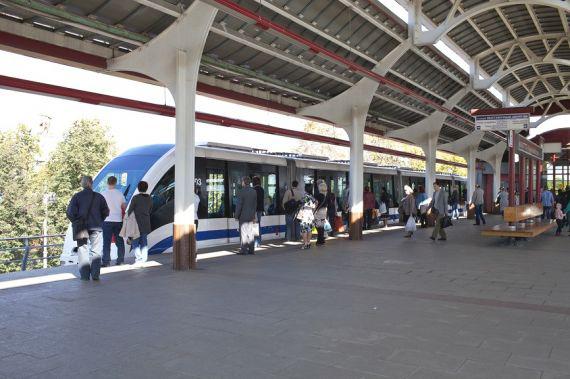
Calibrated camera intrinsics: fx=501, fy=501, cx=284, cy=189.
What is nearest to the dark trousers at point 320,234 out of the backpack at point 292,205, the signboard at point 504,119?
the backpack at point 292,205

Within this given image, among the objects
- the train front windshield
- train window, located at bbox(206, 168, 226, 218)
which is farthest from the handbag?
train window, located at bbox(206, 168, 226, 218)

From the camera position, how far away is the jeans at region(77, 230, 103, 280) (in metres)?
7.66

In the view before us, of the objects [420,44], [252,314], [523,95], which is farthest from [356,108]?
[523,95]

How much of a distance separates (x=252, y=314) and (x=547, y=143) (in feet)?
71.8

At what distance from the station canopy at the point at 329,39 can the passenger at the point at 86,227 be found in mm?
2718

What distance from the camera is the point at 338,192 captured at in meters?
18.6

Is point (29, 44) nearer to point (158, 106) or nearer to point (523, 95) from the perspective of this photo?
point (158, 106)

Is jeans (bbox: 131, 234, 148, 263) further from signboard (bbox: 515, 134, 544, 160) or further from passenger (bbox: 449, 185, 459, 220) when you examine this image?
passenger (bbox: 449, 185, 459, 220)

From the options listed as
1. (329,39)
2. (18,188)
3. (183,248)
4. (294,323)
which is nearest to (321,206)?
(329,39)

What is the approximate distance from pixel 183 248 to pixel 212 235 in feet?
12.3

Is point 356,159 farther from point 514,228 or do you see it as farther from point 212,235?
point 212,235

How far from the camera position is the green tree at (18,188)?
36.7 metres

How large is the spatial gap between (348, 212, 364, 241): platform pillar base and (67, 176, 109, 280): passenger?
8.30 meters

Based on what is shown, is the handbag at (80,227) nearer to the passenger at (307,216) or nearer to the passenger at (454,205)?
the passenger at (307,216)
